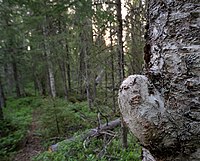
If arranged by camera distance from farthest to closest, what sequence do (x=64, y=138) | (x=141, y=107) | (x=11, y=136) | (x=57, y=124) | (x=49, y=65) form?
(x=49, y=65)
(x=11, y=136)
(x=57, y=124)
(x=64, y=138)
(x=141, y=107)

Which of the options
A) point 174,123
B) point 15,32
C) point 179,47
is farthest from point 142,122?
point 15,32

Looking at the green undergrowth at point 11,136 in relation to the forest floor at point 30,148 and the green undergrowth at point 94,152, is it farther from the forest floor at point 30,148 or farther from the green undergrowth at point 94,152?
the green undergrowth at point 94,152

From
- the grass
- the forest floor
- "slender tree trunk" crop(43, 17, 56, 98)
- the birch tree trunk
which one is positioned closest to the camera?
the birch tree trunk

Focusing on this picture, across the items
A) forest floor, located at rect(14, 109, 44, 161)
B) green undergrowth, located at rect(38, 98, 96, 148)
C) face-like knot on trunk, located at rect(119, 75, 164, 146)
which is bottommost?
forest floor, located at rect(14, 109, 44, 161)

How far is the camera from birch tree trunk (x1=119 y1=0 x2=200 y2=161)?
0.77 metres

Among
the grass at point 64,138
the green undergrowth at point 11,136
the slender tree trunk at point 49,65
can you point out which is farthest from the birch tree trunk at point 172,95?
the slender tree trunk at point 49,65

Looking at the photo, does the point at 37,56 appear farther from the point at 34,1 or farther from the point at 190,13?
the point at 190,13

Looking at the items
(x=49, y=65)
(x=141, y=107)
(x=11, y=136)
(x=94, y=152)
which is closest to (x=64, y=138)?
(x=11, y=136)

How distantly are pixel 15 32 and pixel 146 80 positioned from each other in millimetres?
10322

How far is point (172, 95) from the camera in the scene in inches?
32.0

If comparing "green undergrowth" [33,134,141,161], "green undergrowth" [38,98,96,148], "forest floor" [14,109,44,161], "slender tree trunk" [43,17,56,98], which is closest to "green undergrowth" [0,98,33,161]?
"forest floor" [14,109,44,161]

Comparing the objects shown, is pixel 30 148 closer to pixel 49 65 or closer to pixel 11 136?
pixel 11 136

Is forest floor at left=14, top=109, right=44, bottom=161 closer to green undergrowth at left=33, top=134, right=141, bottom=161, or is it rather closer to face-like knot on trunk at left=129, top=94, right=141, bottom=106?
green undergrowth at left=33, top=134, right=141, bottom=161

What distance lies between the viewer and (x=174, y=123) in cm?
77
